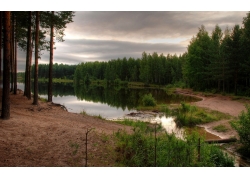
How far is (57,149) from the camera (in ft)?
22.0

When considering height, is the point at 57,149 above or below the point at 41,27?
below

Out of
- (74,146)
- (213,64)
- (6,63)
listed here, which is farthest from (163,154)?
(213,64)

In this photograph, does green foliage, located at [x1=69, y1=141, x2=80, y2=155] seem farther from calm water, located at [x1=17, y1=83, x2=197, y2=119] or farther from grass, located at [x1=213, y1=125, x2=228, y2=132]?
calm water, located at [x1=17, y1=83, x2=197, y2=119]

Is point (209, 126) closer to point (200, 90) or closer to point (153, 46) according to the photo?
point (153, 46)

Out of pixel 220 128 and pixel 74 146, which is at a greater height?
pixel 74 146

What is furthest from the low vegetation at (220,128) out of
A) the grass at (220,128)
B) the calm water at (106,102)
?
the calm water at (106,102)

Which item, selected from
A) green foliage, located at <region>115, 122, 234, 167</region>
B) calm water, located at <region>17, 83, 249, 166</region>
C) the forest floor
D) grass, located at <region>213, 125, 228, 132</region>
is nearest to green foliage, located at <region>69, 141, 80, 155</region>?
the forest floor

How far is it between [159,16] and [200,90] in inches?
1381

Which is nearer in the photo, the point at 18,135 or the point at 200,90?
the point at 18,135

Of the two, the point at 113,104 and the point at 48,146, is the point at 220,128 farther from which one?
the point at 113,104

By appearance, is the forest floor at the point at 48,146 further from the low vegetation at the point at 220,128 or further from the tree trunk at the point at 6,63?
the low vegetation at the point at 220,128

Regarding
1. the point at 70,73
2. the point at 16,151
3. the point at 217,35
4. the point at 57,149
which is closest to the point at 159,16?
the point at 57,149
